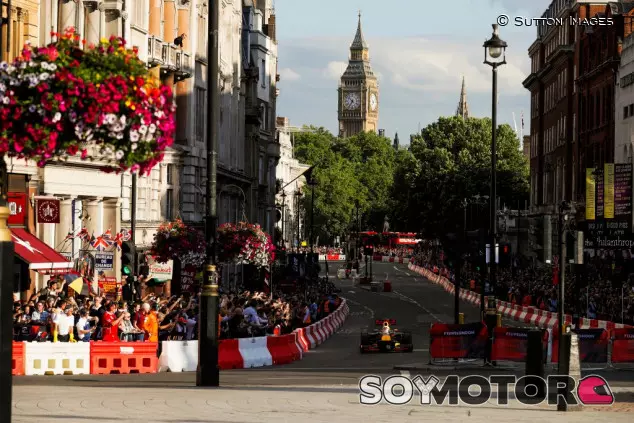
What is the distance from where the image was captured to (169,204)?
2122 inches

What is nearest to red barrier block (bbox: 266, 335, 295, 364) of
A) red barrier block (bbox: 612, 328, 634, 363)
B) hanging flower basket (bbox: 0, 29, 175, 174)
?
red barrier block (bbox: 612, 328, 634, 363)

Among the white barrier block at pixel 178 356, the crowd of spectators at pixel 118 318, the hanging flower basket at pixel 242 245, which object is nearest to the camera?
the crowd of spectators at pixel 118 318

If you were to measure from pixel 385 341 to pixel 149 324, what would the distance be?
41.7 ft

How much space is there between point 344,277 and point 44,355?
9102 cm

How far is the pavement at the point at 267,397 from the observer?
18.8m

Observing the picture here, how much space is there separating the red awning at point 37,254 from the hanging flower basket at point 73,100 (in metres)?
20.3

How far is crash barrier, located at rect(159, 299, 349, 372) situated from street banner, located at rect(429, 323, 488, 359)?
4.03 meters

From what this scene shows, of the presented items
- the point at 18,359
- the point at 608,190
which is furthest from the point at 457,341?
the point at 608,190

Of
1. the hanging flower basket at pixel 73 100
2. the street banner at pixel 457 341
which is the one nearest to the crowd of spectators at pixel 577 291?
the street banner at pixel 457 341

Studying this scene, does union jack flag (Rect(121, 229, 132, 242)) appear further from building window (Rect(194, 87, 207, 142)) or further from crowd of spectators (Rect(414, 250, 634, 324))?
building window (Rect(194, 87, 207, 142))

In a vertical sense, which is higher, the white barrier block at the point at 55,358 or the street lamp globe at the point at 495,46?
the street lamp globe at the point at 495,46

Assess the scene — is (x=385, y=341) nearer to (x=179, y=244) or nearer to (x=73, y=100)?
(x=179, y=244)

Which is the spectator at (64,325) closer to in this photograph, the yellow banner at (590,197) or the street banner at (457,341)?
the street banner at (457,341)

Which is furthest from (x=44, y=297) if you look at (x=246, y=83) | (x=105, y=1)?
(x=246, y=83)
